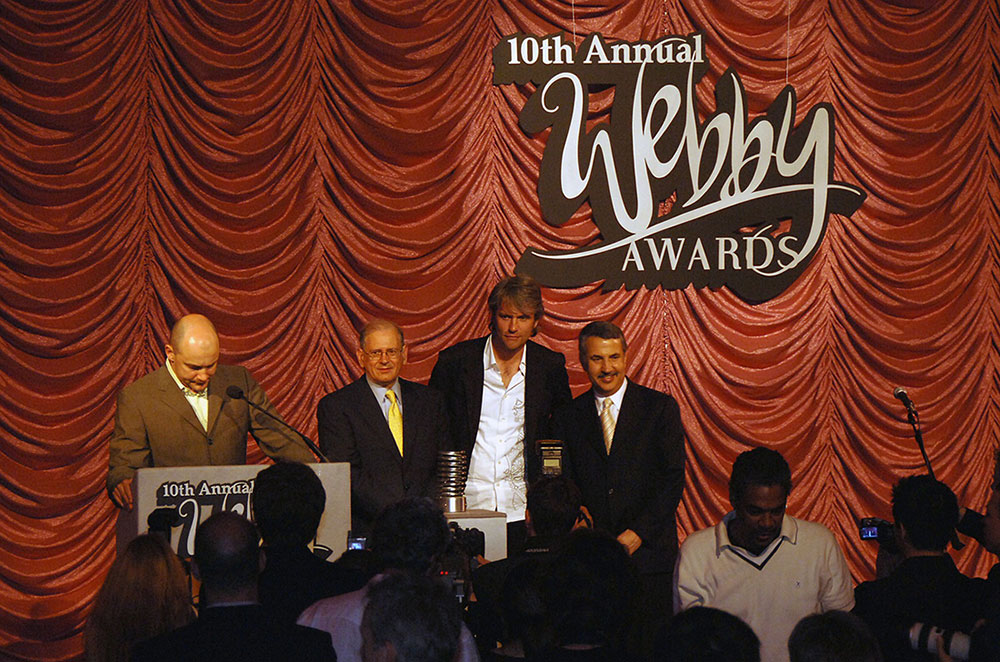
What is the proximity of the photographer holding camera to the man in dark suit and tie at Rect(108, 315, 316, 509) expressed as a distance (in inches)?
97.5

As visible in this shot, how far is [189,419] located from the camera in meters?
4.73

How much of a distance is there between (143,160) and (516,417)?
2859 millimetres

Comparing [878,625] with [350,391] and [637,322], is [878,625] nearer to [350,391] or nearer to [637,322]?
[350,391]

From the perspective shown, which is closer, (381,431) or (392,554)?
(392,554)

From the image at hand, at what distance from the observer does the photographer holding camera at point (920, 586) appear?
2.97m

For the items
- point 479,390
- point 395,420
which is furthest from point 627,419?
point 395,420

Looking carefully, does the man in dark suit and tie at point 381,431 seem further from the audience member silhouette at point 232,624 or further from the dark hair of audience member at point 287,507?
the audience member silhouette at point 232,624

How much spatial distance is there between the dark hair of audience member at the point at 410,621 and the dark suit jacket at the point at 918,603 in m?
1.34

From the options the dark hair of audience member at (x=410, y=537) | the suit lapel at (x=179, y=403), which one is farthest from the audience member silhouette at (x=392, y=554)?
the suit lapel at (x=179, y=403)

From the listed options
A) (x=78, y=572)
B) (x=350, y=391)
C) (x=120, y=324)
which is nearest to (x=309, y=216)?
(x=120, y=324)

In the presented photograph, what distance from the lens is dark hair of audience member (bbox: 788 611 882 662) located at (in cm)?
205

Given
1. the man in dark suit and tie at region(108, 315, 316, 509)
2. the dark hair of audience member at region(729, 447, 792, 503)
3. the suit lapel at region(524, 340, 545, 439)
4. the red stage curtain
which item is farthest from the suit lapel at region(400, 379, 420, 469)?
the dark hair of audience member at region(729, 447, 792, 503)

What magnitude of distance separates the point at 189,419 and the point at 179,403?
8 centimetres

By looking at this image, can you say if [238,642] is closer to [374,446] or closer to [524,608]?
[524,608]
